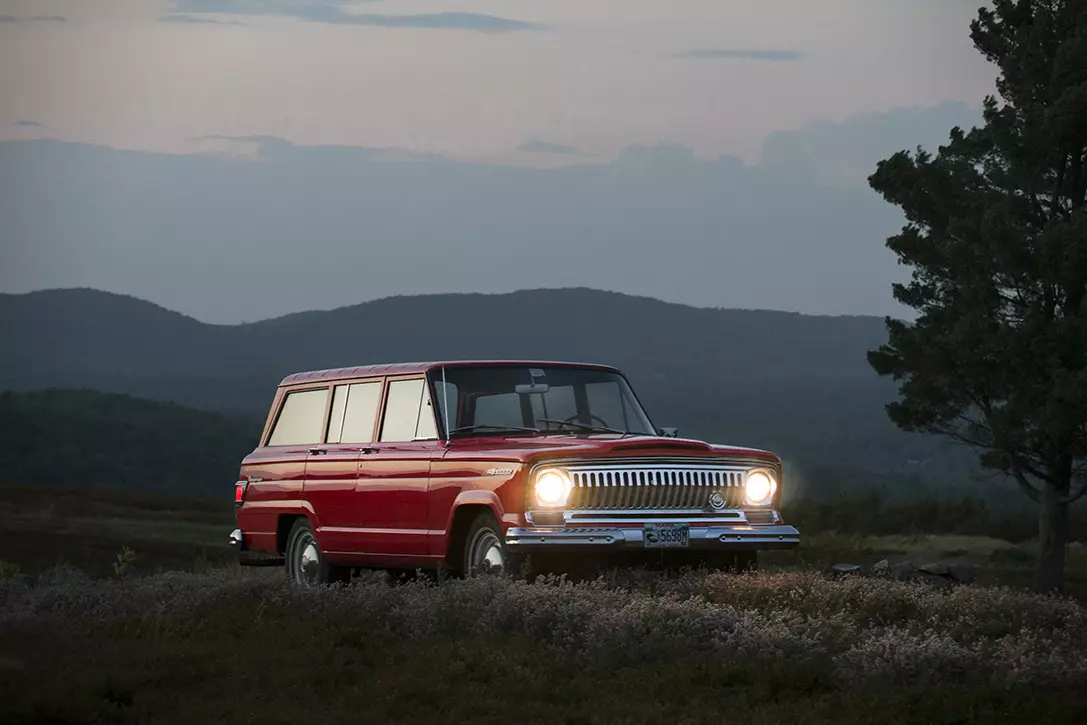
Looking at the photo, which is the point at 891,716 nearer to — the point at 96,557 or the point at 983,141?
the point at 983,141

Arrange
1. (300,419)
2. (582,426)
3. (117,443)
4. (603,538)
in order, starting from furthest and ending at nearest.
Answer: (117,443), (300,419), (582,426), (603,538)

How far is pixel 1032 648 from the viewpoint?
31.4ft

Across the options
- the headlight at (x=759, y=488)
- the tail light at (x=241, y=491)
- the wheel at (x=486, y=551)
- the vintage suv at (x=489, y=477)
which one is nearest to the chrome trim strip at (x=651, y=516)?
the vintage suv at (x=489, y=477)

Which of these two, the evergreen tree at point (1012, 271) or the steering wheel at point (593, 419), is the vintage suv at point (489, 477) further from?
the evergreen tree at point (1012, 271)

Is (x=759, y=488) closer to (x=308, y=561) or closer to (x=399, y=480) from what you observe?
(x=399, y=480)

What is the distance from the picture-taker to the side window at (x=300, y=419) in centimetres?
1529

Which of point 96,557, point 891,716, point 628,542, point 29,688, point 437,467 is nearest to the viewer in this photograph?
point 891,716

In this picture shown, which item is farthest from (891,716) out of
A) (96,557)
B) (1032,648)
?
(96,557)

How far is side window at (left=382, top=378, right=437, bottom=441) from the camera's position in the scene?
44.1 feet

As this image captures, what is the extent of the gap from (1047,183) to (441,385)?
24636mm

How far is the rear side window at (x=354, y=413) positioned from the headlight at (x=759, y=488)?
345 centimetres

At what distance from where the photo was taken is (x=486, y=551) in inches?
491

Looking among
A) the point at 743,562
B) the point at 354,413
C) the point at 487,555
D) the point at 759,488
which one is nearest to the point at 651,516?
the point at 759,488

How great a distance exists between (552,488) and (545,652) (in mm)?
1992
